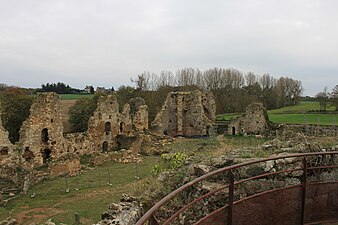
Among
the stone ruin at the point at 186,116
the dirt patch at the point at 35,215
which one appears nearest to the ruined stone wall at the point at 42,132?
the dirt patch at the point at 35,215

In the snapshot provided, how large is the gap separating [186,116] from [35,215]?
29.9 metres

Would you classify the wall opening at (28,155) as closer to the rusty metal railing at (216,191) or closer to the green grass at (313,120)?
the rusty metal railing at (216,191)

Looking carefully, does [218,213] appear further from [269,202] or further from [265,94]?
[265,94]

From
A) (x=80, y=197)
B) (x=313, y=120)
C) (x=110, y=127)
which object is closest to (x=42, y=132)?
(x=110, y=127)

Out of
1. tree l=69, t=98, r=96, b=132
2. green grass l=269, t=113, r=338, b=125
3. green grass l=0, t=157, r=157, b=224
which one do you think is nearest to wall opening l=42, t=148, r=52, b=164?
green grass l=0, t=157, r=157, b=224

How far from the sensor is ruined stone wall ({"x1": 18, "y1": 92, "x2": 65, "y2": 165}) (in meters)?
24.3

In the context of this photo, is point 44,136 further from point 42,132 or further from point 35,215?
point 35,215

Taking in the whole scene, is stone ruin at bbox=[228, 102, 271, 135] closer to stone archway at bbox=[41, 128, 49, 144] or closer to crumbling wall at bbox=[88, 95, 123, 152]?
crumbling wall at bbox=[88, 95, 123, 152]

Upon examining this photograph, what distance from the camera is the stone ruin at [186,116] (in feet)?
138

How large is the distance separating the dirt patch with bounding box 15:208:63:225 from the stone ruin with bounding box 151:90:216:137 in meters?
27.3

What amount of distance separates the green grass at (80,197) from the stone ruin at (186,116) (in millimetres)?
20093

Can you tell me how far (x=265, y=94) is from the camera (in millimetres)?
64125

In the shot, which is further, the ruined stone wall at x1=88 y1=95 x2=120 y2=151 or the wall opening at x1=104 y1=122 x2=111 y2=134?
the wall opening at x1=104 y1=122 x2=111 y2=134

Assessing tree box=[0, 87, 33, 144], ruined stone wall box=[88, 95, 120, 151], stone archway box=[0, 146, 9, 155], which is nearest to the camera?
stone archway box=[0, 146, 9, 155]
